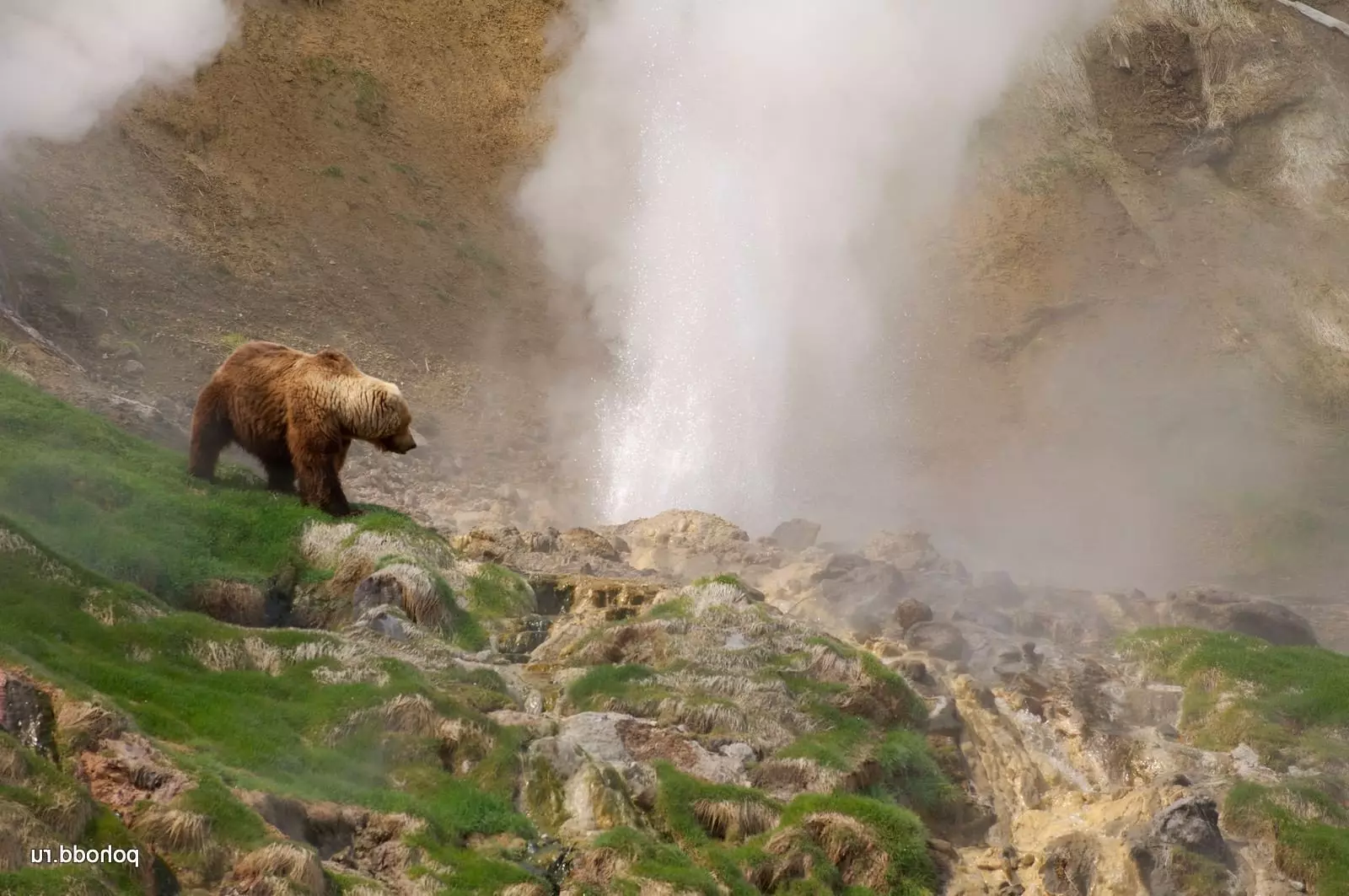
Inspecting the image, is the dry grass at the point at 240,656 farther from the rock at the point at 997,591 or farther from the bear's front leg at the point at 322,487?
the rock at the point at 997,591

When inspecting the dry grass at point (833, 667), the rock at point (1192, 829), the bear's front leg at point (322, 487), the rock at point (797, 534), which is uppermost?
the rock at point (797, 534)

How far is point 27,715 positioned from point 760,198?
39764 mm

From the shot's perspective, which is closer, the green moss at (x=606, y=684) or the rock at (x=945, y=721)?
the green moss at (x=606, y=684)

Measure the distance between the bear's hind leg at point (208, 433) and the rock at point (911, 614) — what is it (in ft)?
33.4

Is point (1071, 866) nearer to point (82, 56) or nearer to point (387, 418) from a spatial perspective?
point (387, 418)

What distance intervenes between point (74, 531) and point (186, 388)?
46.2 ft

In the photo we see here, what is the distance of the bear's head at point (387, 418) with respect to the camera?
16531 millimetres

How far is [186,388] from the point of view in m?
28.4

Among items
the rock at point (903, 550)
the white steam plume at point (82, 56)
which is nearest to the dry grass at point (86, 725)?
the rock at point (903, 550)

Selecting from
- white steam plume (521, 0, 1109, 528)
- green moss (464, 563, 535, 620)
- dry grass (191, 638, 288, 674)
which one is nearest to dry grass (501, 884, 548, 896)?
dry grass (191, 638, 288, 674)

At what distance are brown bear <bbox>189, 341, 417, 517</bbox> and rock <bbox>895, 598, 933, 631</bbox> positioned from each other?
27.0 feet

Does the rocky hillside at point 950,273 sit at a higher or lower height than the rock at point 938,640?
higher

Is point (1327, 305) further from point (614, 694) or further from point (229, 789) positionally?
point (229, 789)

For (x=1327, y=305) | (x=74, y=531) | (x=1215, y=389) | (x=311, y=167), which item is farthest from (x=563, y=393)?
(x=1327, y=305)
